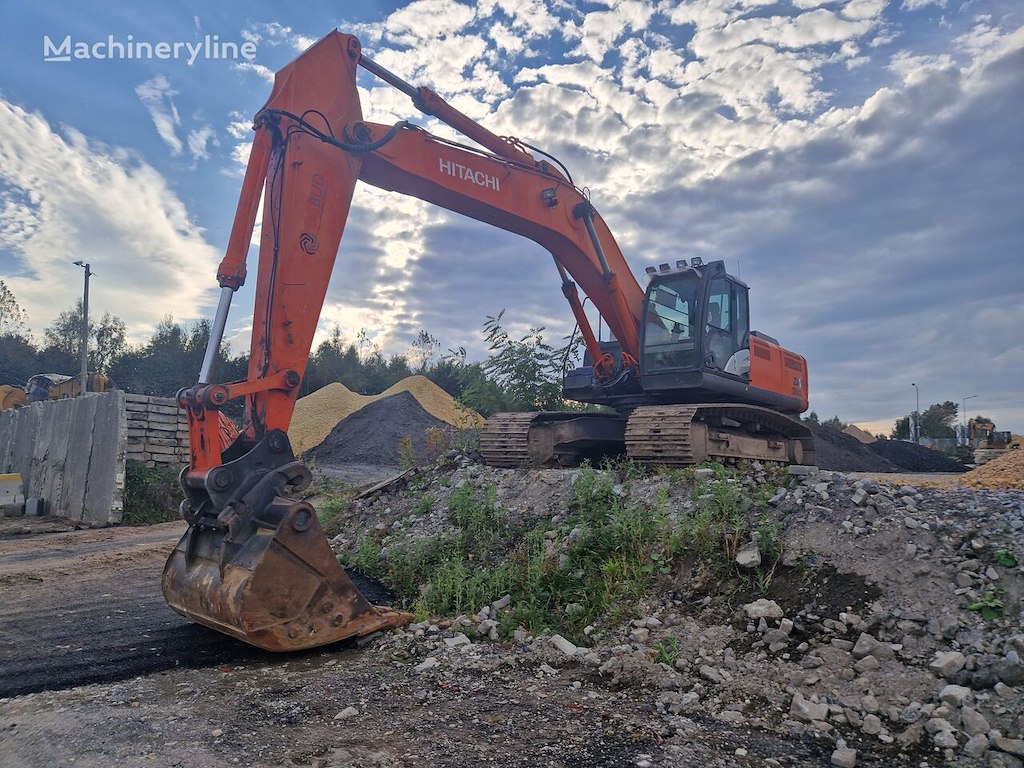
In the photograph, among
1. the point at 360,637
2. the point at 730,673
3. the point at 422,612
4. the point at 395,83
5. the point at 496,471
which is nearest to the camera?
the point at 730,673

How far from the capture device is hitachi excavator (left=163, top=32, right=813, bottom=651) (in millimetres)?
4449

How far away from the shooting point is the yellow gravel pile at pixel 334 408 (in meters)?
24.9

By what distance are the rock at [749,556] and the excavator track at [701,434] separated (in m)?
2.12

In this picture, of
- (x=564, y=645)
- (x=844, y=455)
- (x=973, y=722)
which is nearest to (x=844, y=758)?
(x=973, y=722)

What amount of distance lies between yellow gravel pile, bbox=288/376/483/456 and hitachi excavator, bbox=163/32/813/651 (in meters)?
16.0

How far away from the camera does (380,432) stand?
23344 millimetres

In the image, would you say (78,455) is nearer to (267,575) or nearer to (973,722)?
(267,575)

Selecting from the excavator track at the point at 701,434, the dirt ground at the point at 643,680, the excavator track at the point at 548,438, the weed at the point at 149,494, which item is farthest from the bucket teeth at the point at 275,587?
the weed at the point at 149,494

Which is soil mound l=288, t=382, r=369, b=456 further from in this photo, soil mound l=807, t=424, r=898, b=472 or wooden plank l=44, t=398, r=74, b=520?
soil mound l=807, t=424, r=898, b=472

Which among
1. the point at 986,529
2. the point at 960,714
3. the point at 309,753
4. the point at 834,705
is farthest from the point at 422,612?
the point at 986,529

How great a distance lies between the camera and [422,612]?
5.21 metres

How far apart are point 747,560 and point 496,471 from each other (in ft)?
12.1

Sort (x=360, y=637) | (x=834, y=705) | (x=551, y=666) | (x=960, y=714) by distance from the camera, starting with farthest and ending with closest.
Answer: (x=360, y=637)
(x=551, y=666)
(x=834, y=705)
(x=960, y=714)

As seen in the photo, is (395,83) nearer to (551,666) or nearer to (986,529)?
(551,666)
